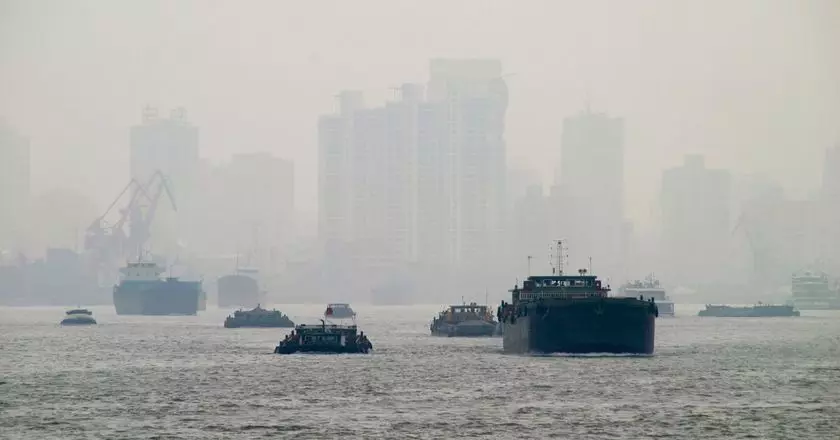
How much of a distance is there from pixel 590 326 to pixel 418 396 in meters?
39.6

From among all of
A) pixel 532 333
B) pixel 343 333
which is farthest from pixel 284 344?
pixel 532 333

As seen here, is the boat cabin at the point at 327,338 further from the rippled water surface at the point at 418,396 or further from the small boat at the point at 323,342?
the rippled water surface at the point at 418,396

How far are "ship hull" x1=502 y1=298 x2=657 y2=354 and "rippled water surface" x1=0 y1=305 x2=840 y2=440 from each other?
1.95m

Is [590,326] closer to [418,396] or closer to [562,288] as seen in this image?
[562,288]

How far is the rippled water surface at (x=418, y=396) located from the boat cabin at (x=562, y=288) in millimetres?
7126

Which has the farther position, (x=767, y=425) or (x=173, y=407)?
(x=173, y=407)

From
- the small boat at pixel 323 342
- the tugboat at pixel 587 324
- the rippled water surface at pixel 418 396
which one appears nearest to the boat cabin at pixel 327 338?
the small boat at pixel 323 342

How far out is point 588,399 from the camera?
10519cm

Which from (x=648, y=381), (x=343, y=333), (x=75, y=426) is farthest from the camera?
(x=343, y=333)

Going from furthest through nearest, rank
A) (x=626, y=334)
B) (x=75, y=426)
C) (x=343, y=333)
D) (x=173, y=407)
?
(x=343, y=333) → (x=626, y=334) → (x=173, y=407) → (x=75, y=426)

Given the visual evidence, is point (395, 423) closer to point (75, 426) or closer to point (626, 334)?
point (75, 426)

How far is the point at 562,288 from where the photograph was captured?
513ft

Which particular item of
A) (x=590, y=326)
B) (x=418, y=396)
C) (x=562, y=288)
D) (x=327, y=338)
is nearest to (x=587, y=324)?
(x=590, y=326)

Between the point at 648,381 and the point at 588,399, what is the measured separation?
1490 cm
